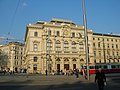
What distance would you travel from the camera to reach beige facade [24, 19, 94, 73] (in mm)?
68125

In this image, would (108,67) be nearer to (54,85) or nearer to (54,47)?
(54,47)

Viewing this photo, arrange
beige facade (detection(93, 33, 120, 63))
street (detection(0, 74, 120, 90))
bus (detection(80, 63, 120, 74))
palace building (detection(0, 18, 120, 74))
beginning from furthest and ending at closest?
beige facade (detection(93, 33, 120, 63)) → palace building (detection(0, 18, 120, 74)) → bus (detection(80, 63, 120, 74)) → street (detection(0, 74, 120, 90))

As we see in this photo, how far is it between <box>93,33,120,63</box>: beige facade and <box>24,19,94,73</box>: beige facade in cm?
1426

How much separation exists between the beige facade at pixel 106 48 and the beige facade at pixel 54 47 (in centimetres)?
1426

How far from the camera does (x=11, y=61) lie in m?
119

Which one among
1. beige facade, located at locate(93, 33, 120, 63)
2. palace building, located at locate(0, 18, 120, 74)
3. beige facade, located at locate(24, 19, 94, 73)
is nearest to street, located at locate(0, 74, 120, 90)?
palace building, located at locate(0, 18, 120, 74)

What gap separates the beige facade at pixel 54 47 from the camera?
6812cm

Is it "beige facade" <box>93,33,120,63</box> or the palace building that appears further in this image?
"beige facade" <box>93,33,120,63</box>

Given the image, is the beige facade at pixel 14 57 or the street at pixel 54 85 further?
the beige facade at pixel 14 57

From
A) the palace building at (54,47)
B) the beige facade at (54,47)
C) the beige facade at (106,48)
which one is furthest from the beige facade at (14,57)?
the beige facade at (106,48)

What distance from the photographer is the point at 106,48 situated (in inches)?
3536

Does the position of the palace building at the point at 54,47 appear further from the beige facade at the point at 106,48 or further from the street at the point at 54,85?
the street at the point at 54,85

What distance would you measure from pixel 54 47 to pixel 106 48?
30370 millimetres

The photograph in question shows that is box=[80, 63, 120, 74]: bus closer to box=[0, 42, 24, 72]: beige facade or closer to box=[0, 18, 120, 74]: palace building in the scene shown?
box=[0, 18, 120, 74]: palace building
